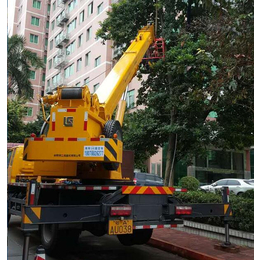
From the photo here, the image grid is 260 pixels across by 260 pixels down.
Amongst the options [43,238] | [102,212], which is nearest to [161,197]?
[102,212]

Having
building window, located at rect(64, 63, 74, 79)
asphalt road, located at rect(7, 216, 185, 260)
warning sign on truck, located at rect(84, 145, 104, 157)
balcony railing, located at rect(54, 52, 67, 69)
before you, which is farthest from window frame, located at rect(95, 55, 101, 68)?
warning sign on truck, located at rect(84, 145, 104, 157)

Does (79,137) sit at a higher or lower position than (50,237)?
higher

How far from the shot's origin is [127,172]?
→ 26.6ft

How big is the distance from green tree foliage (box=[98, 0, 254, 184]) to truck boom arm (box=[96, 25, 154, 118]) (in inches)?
47.5

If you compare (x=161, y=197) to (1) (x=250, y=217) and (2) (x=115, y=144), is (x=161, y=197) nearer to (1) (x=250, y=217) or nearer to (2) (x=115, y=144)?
(2) (x=115, y=144)

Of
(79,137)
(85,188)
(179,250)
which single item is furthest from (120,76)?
(179,250)

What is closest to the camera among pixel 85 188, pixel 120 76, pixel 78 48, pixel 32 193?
pixel 32 193

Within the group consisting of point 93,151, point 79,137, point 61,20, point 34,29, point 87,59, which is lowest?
point 93,151

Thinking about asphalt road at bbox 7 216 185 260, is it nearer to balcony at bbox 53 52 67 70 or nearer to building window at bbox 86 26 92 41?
balcony at bbox 53 52 67 70

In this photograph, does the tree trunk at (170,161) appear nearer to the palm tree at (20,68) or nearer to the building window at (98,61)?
the palm tree at (20,68)

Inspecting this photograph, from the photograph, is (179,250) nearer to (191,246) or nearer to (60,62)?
(191,246)

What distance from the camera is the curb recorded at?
6419mm

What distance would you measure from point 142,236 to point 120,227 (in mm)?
2254

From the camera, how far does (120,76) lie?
793 centimetres
